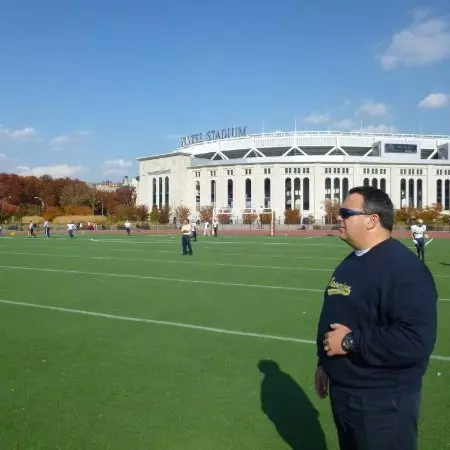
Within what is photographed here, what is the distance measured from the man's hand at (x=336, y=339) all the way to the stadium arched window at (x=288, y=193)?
110360 millimetres

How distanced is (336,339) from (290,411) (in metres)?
2.44

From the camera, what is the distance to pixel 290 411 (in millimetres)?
4707

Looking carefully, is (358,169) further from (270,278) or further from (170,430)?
(170,430)

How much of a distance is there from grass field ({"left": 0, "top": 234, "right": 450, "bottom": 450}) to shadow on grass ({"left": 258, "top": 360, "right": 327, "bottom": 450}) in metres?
0.01

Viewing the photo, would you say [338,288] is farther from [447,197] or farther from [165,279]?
[447,197]

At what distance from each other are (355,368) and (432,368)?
3.89 metres

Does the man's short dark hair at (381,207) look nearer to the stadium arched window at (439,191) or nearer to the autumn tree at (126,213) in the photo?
the autumn tree at (126,213)

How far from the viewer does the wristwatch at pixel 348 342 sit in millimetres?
2496

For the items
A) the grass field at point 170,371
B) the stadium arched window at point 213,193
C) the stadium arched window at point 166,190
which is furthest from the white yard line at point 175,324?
the stadium arched window at point 166,190

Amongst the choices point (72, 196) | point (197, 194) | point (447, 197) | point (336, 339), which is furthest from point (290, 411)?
point (447, 197)

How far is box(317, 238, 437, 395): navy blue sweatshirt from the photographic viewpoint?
2414mm

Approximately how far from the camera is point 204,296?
1113 centimetres

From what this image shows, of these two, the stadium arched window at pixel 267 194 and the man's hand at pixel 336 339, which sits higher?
the stadium arched window at pixel 267 194

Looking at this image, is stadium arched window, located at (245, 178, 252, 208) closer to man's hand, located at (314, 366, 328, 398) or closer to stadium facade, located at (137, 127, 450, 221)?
stadium facade, located at (137, 127, 450, 221)
